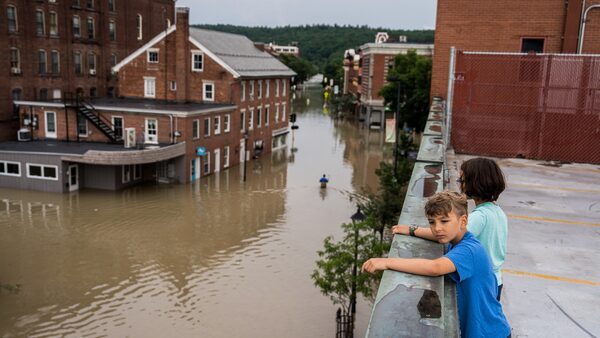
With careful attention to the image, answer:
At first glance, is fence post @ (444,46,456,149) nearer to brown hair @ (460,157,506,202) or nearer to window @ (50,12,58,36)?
brown hair @ (460,157,506,202)

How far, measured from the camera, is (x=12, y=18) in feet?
130

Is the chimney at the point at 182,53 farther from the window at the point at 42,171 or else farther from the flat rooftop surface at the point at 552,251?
the flat rooftop surface at the point at 552,251

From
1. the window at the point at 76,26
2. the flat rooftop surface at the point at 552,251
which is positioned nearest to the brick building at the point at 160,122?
the window at the point at 76,26

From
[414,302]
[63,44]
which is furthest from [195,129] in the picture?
[414,302]

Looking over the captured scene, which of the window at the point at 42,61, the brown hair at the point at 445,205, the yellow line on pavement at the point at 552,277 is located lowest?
the yellow line on pavement at the point at 552,277

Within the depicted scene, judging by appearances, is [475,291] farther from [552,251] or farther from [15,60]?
[15,60]

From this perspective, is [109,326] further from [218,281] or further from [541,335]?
[541,335]

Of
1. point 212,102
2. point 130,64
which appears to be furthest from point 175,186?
point 130,64

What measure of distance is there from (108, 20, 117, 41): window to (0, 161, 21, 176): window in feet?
72.2

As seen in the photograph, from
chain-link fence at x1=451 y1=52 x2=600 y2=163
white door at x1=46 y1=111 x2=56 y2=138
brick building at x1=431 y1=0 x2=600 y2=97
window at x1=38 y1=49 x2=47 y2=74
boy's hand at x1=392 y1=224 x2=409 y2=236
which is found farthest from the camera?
window at x1=38 y1=49 x2=47 y2=74

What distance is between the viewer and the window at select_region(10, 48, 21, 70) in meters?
39.8

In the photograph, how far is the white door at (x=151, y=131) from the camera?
34312 millimetres

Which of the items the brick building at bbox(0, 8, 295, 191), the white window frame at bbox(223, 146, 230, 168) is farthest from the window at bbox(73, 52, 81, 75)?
the white window frame at bbox(223, 146, 230, 168)

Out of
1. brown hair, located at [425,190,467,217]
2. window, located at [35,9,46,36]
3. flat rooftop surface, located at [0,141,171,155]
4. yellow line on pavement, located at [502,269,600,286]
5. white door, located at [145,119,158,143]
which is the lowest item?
flat rooftop surface, located at [0,141,171,155]
